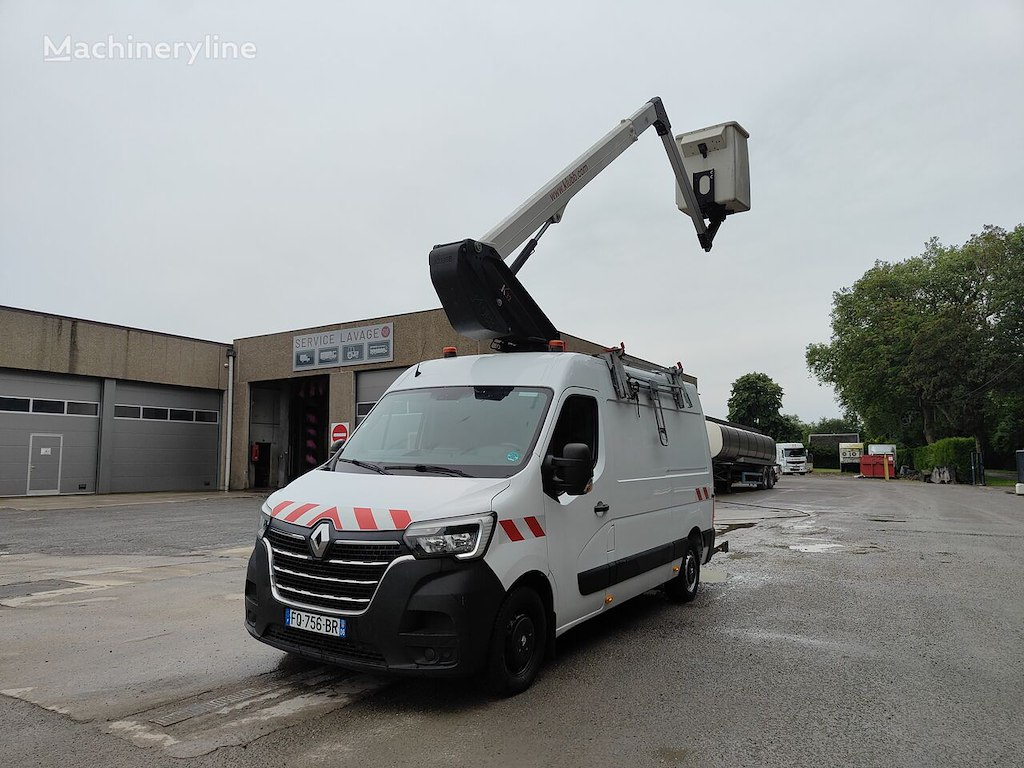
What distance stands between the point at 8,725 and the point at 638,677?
12.4 feet

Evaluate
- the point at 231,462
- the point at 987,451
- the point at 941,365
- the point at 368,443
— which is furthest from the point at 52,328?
the point at 987,451

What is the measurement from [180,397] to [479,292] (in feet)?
87.3

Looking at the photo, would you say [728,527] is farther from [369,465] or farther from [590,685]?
[369,465]

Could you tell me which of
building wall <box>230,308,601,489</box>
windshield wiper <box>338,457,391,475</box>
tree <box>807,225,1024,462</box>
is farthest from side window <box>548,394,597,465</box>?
tree <box>807,225,1024,462</box>

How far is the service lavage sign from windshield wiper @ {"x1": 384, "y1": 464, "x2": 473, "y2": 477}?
21286 millimetres

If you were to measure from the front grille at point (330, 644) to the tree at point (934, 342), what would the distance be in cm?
4497

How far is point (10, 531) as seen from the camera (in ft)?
45.9

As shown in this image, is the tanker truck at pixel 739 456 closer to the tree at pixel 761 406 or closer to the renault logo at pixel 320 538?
the renault logo at pixel 320 538

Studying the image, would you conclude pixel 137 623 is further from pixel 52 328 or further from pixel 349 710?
pixel 52 328

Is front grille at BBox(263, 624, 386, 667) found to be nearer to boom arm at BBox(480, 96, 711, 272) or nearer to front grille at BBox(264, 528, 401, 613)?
front grille at BBox(264, 528, 401, 613)

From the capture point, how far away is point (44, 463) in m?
25.0

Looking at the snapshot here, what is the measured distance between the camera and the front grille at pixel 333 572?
4.12m

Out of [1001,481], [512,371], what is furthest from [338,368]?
[1001,481]

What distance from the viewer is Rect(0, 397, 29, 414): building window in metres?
24.1
